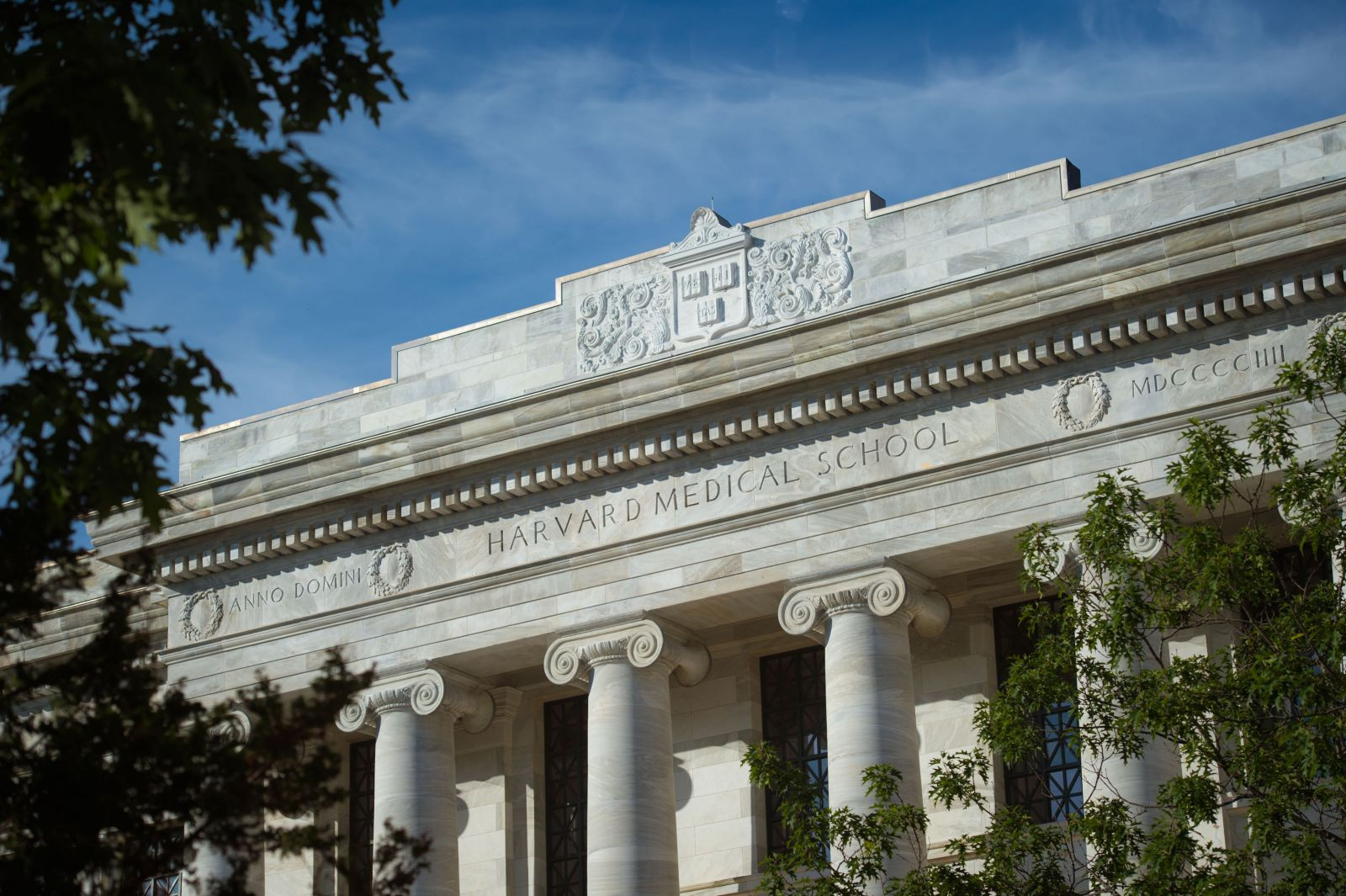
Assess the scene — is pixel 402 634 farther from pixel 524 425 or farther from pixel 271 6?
pixel 271 6

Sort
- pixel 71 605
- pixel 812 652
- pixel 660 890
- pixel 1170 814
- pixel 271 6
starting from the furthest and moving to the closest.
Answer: pixel 71 605, pixel 812 652, pixel 660 890, pixel 1170 814, pixel 271 6

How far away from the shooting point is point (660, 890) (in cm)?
2911

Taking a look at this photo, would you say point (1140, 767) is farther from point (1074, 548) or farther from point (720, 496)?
point (720, 496)

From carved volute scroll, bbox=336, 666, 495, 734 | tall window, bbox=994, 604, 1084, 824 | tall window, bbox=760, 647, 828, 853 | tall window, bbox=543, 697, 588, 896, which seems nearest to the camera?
tall window, bbox=994, 604, 1084, 824

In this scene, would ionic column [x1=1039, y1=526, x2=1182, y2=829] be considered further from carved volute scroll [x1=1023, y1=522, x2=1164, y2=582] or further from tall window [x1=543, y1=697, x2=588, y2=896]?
tall window [x1=543, y1=697, x2=588, y2=896]

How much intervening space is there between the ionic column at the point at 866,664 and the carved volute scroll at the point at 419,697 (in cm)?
541

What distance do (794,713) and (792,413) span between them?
4644 mm

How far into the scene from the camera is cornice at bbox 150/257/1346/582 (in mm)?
26766

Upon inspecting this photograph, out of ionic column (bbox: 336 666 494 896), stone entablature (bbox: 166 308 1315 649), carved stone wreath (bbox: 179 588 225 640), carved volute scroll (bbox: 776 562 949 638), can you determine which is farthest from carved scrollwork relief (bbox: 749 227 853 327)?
carved stone wreath (bbox: 179 588 225 640)

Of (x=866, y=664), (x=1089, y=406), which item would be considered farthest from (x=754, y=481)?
(x=1089, y=406)

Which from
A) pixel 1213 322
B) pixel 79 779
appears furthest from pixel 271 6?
pixel 1213 322

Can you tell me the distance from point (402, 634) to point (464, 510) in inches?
77.1

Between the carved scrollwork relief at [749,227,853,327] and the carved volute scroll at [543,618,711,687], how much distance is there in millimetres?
4385

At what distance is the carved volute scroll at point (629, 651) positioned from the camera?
2994cm
